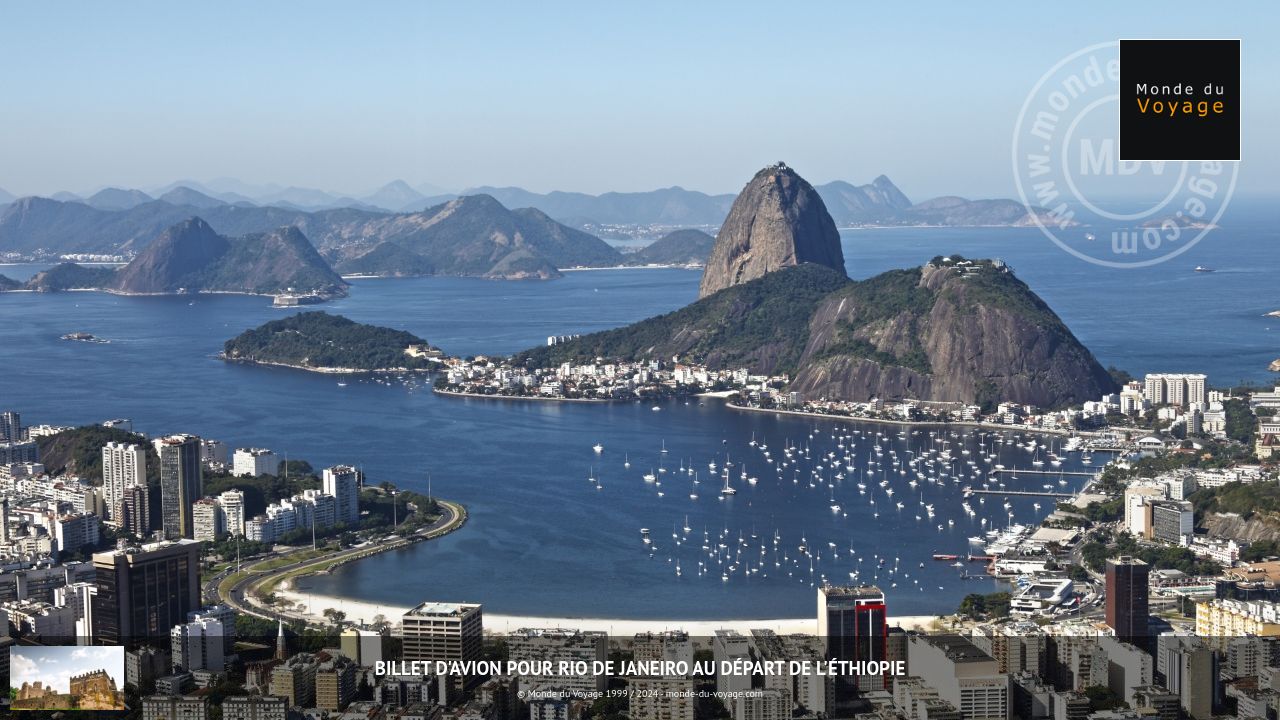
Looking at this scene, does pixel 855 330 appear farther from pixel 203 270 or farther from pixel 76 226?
pixel 76 226

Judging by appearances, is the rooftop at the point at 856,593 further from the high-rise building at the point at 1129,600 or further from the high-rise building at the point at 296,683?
the high-rise building at the point at 296,683

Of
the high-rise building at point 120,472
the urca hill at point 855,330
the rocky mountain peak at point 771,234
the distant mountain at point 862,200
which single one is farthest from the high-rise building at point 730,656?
the distant mountain at point 862,200

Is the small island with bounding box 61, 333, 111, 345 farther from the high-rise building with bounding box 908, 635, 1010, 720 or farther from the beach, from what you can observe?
the high-rise building with bounding box 908, 635, 1010, 720

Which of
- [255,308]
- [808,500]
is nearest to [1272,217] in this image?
[255,308]

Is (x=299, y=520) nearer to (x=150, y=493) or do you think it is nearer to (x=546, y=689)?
(x=150, y=493)

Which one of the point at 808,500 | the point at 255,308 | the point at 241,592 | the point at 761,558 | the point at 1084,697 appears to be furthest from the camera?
→ the point at 255,308

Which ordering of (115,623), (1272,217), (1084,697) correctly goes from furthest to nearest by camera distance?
(1272,217) < (115,623) < (1084,697)
